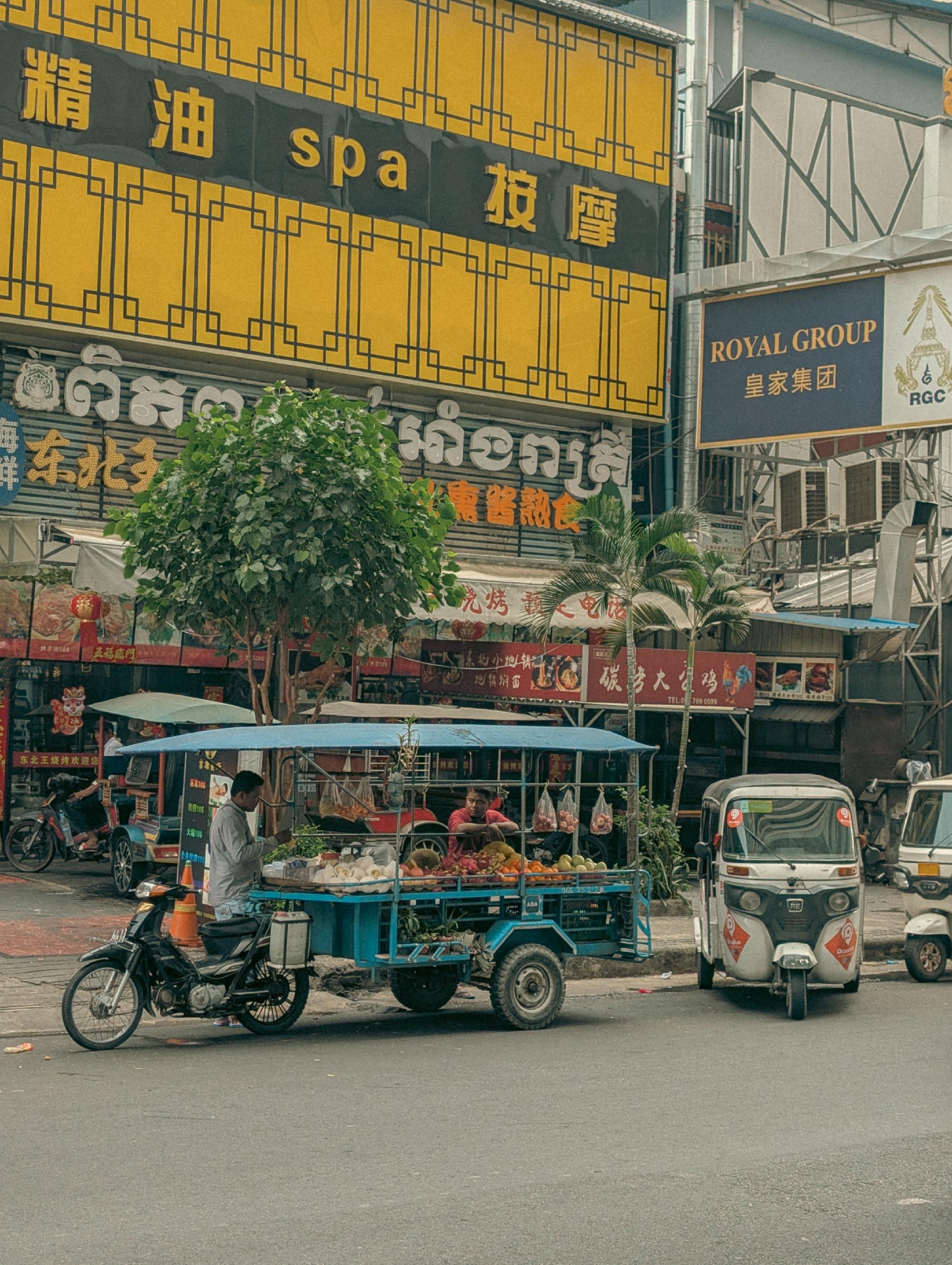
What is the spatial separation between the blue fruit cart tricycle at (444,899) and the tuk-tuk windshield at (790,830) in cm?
100

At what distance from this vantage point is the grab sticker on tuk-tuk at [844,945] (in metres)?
12.5

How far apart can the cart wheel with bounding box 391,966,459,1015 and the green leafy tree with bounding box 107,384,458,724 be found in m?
3.52

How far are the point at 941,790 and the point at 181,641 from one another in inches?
409

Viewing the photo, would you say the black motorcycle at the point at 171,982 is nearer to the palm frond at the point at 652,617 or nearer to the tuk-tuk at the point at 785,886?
the tuk-tuk at the point at 785,886

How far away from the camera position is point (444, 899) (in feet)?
36.3

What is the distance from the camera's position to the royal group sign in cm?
1967

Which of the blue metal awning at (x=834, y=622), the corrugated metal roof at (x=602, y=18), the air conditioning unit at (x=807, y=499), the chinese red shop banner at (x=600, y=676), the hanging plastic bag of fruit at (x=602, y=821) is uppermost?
the corrugated metal roof at (x=602, y=18)

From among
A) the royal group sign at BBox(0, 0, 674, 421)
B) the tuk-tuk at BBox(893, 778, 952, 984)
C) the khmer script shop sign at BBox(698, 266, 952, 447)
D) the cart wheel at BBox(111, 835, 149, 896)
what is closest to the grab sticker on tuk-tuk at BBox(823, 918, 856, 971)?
the tuk-tuk at BBox(893, 778, 952, 984)

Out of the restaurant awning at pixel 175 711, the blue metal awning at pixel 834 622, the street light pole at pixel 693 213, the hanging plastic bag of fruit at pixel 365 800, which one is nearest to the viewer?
the hanging plastic bag of fruit at pixel 365 800

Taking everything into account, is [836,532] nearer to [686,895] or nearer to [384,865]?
[686,895]

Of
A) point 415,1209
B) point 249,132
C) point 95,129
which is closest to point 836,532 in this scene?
point 249,132

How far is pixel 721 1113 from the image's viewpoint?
27.6 feet

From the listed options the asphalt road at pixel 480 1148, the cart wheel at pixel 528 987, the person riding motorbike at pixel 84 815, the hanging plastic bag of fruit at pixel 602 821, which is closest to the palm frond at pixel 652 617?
the hanging plastic bag of fruit at pixel 602 821

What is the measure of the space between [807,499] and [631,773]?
13470 mm
